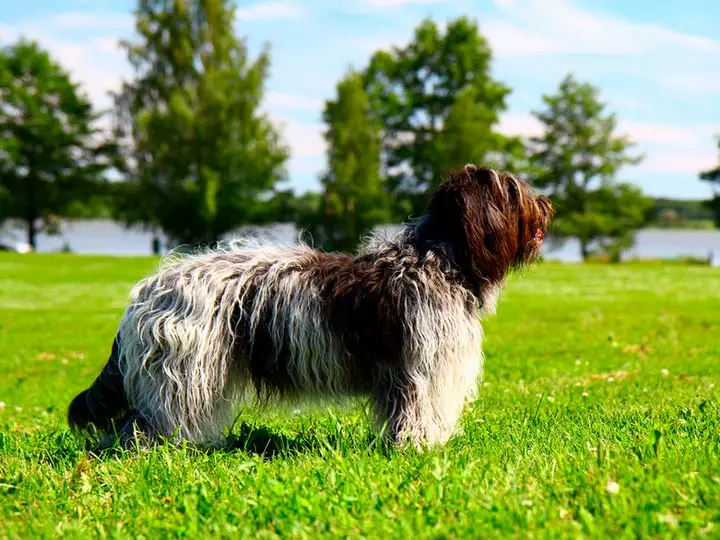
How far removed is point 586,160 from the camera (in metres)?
70.1

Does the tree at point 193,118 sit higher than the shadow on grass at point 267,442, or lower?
higher

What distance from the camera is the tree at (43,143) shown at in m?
65.2

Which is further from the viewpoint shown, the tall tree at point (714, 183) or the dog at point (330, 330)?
the tall tree at point (714, 183)

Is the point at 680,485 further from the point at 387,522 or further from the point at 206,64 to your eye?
the point at 206,64

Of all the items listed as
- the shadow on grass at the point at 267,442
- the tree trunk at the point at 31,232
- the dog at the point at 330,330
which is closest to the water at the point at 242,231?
the tree trunk at the point at 31,232

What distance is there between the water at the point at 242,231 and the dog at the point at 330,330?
156ft

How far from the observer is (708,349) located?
38.6 feet

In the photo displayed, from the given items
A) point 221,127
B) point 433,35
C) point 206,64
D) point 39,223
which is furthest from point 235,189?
point 39,223

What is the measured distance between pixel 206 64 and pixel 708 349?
42658 mm

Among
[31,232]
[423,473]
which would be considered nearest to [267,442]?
[423,473]

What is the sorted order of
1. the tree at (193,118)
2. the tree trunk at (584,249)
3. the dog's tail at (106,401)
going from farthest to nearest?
1. the tree trunk at (584,249)
2. the tree at (193,118)
3. the dog's tail at (106,401)

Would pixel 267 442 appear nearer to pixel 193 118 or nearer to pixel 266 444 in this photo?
pixel 266 444

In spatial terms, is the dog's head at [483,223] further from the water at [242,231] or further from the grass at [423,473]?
the water at [242,231]

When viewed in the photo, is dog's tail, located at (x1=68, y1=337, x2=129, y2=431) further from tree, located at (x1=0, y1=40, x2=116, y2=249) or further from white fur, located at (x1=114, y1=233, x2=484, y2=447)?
tree, located at (x1=0, y1=40, x2=116, y2=249)
